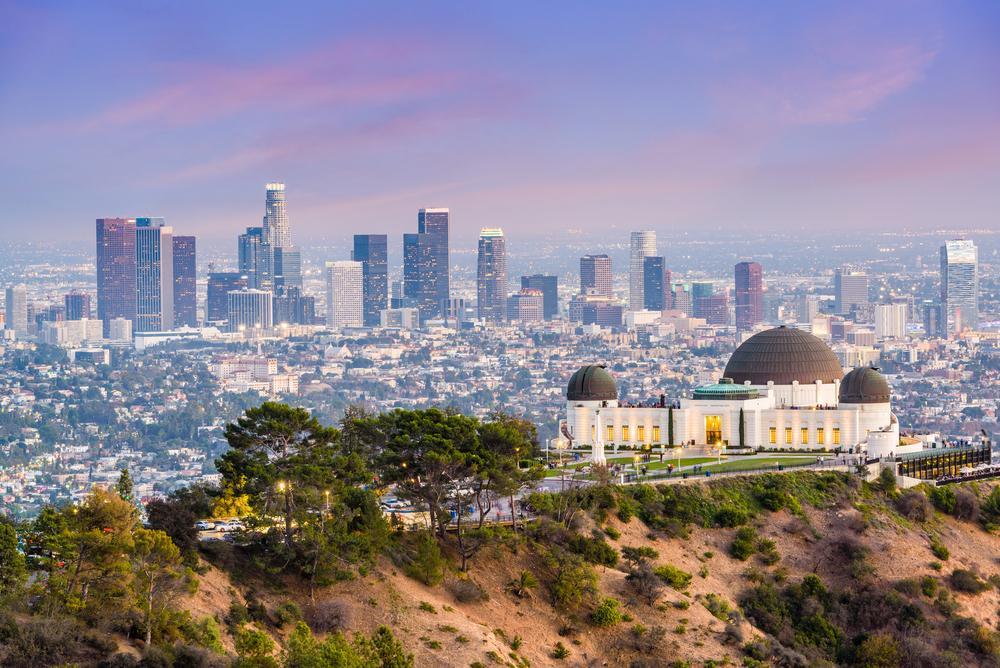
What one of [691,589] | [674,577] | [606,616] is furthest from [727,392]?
[606,616]

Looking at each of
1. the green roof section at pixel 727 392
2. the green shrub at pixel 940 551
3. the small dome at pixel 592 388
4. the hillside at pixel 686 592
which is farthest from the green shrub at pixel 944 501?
the small dome at pixel 592 388

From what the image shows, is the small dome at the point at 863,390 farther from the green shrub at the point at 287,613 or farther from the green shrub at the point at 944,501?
the green shrub at the point at 287,613

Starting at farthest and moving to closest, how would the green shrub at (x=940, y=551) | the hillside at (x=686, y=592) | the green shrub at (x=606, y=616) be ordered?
1. the green shrub at (x=940, y=551)
2. the green shrub at (x=606, y=616)
3. the hillside at (x=686, y=592)

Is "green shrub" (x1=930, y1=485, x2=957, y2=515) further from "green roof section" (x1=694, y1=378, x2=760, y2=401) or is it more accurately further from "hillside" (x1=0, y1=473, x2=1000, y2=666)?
"green roof section" (x1=694, y1=378, x2=760, y2=401)

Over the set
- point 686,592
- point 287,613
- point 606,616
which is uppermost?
point 287,613

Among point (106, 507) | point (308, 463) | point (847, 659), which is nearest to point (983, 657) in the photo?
point (847, 659)

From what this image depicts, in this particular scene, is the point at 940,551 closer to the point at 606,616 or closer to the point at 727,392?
the point at 727,392

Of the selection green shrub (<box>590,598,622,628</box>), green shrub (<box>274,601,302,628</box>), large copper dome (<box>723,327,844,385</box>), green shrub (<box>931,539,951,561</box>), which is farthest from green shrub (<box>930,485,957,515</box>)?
green shrub (<box>274,601,302,628</box>)
